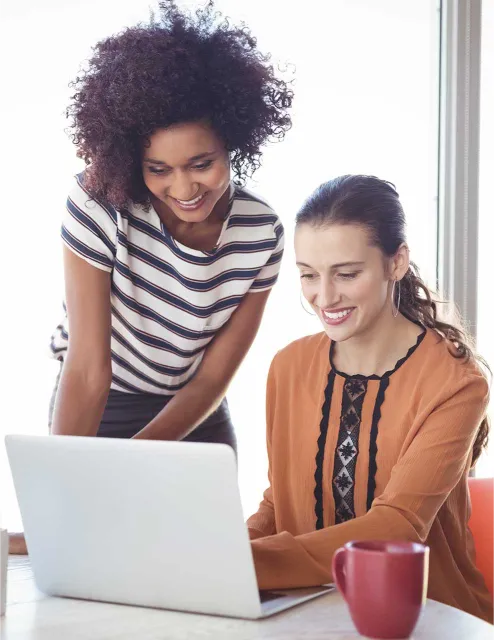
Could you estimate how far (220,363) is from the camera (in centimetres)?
180

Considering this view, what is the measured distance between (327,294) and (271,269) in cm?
31

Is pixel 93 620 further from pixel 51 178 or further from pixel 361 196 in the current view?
pixel 51 178

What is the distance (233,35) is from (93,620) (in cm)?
109

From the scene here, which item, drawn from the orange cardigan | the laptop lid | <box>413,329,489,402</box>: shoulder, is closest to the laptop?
the laptop lid

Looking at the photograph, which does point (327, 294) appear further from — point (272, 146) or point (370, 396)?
point (272, 146)

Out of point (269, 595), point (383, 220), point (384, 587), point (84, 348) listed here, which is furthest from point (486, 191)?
point (384, 587)

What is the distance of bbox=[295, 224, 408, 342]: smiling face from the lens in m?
1.54

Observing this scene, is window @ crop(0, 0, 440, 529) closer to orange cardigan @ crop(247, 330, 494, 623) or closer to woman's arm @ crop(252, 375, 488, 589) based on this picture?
orange cardigan @ crop(247, 330, 494, 623)

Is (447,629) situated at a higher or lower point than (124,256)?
lower

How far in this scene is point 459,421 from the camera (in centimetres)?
146

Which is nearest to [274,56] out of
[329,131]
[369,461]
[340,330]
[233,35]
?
[329,131]

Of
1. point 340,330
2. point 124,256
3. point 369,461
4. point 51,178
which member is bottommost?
point 369,461

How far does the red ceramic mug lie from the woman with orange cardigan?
0.46 metres

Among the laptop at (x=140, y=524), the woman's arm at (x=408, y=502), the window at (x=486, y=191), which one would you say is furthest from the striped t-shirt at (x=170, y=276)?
the window at (x=486, y=191)
